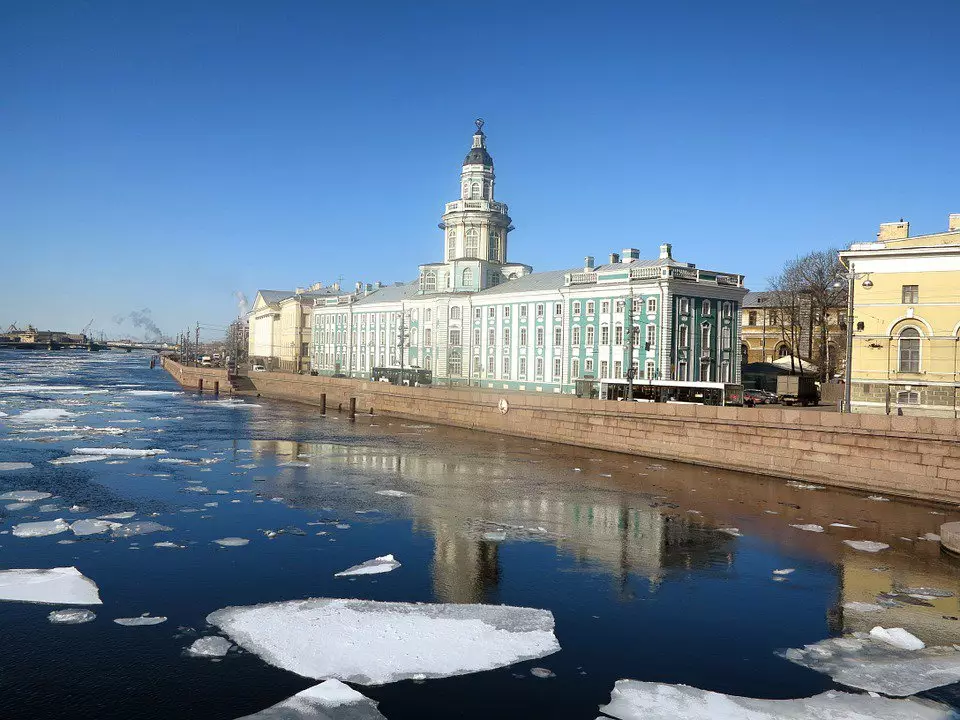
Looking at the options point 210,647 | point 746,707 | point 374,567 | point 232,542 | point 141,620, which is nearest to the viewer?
point 746,707

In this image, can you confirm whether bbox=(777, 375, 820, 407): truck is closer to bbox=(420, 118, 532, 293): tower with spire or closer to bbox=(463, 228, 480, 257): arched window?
bbox=(420, 118, 532, 293): tower with spire

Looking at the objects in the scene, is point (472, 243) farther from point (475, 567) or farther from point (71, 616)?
point (71, 616)

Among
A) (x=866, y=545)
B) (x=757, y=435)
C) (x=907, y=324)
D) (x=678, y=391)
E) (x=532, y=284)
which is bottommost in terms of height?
(x=866, y=545)

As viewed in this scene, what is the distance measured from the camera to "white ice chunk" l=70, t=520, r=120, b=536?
19703 mm

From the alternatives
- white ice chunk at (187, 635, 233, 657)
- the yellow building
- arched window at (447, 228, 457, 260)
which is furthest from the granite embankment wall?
arched window at (447, 228, 457, 260)

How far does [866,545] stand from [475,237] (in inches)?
2423

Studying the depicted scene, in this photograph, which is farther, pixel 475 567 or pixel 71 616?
pixel 475 567

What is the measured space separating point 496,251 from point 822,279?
103 ft

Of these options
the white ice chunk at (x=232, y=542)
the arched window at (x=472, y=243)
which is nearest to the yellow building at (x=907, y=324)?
the white ice chunk at (x=232, y=542)

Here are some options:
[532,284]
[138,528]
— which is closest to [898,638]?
[138,528]

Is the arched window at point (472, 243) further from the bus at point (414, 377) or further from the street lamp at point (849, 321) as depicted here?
the street lamp at point (849, 321)

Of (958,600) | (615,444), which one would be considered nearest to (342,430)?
(615,444)

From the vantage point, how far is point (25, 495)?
24188 millimetres

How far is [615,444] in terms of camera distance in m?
38.3
